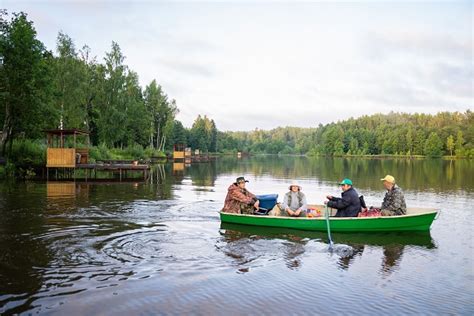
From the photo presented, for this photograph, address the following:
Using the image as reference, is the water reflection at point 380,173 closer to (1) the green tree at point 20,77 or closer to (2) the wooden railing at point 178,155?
(2) the wooden railing at point 178,155

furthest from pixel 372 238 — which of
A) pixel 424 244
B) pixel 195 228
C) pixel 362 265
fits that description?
→ pixel 195 228

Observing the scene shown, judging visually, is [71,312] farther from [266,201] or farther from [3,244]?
[266,201]

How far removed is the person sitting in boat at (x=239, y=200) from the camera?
1627cm

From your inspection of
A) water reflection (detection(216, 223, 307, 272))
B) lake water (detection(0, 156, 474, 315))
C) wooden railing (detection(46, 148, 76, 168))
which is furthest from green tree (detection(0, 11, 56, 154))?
water reflection (detection(216, 223, 307, 272))

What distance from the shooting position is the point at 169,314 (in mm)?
7707

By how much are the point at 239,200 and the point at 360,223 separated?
449cm

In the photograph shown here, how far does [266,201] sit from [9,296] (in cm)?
1092

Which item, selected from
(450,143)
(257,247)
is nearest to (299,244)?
(257,247)

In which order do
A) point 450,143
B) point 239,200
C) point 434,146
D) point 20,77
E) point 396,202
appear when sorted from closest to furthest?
point 396,202
point 239,200
point 20,77
point 450,143
point 434,146

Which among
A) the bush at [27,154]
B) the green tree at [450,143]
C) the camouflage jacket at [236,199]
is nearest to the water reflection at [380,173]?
the camouflage jacket at [236,199]

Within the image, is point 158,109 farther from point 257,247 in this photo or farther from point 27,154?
point 257,247

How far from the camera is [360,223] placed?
1462 cm

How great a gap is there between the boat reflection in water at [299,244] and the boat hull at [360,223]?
7.2 inches

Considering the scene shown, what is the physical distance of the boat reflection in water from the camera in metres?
11.7
